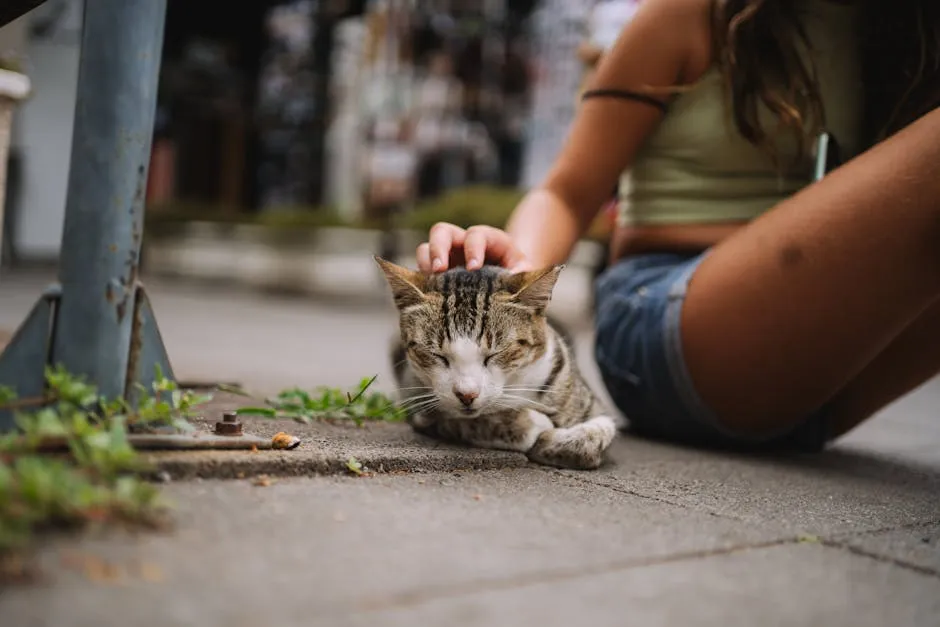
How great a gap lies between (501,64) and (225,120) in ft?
12.4

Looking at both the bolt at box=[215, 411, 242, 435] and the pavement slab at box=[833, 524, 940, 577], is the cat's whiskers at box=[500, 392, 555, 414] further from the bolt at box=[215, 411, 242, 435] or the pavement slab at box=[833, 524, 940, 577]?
the pavement slab at box=[833, 524, 940, 577]

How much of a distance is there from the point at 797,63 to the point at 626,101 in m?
0.43

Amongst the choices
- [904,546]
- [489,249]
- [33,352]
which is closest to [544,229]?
[489,249]

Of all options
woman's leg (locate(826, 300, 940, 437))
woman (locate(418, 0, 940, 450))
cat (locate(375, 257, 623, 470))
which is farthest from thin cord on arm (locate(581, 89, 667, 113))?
woman's leg (locate(826, 300, 940, 437))

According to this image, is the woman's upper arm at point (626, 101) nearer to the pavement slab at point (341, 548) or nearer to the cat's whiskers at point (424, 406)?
the cat's whiskers at point (424, 406)

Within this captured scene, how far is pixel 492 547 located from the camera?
1291 mm

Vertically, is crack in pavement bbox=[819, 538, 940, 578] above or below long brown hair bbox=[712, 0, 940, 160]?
below

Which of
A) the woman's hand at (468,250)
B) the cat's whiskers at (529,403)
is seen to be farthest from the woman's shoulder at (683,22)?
the cat's whiskers at (529,403)

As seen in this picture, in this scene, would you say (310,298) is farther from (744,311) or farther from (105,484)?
(105,484)

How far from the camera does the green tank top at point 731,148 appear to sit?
240 centimetres

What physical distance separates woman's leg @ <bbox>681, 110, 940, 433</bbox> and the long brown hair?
251 mm

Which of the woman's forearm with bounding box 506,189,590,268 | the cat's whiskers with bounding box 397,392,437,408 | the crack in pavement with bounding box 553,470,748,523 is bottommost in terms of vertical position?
the crack in pavement with bounding box 553,470,748,523

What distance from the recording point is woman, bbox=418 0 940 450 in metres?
2.04

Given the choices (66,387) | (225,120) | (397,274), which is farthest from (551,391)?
(225,120)
